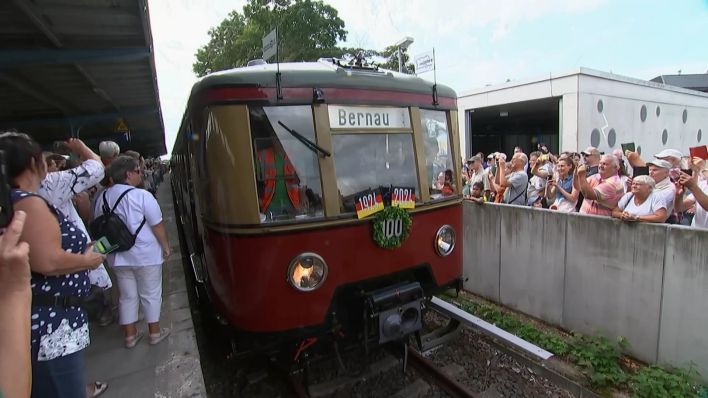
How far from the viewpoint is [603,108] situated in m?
11.8

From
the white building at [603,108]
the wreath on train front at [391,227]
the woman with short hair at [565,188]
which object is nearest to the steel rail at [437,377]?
the wreath on train front at [391,227]

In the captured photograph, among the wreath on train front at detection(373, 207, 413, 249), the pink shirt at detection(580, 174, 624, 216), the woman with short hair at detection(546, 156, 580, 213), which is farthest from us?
the woman with short hair at detection(546, 156, 580, 213)

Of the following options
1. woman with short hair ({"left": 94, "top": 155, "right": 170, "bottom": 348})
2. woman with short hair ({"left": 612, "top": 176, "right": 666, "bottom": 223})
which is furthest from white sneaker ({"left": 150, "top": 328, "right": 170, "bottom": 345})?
woman with short hair ({"left": 612, "top": 176, "right": 666, "bottom": 223})

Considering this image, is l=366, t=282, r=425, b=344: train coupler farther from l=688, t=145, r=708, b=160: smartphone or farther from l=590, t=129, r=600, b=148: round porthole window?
l=590, t=129, r=600, b=148: round porthole window

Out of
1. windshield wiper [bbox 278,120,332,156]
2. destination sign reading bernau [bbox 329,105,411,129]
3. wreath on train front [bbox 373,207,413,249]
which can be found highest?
destination sign reading bernau [bbox 329,105,411,129]

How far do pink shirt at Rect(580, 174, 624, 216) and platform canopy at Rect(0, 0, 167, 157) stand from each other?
21.8ft

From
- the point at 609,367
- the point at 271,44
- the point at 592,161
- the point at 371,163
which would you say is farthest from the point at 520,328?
the point at 271,44

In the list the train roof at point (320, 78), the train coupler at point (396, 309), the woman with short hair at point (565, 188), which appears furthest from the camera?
the woman with short hair at point (565, 188)

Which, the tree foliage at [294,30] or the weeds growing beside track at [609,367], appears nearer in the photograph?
the weeds growing beside track at [609,367]

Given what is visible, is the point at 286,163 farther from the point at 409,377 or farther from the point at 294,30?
the point at 294,30

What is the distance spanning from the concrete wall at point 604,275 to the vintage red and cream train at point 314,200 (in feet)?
6.27

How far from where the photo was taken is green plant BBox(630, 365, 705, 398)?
3045 mm

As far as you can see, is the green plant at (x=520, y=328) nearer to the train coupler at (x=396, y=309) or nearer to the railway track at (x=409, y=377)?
the railway track at (x=409, y=377)

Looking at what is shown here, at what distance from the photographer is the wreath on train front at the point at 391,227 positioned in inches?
116
